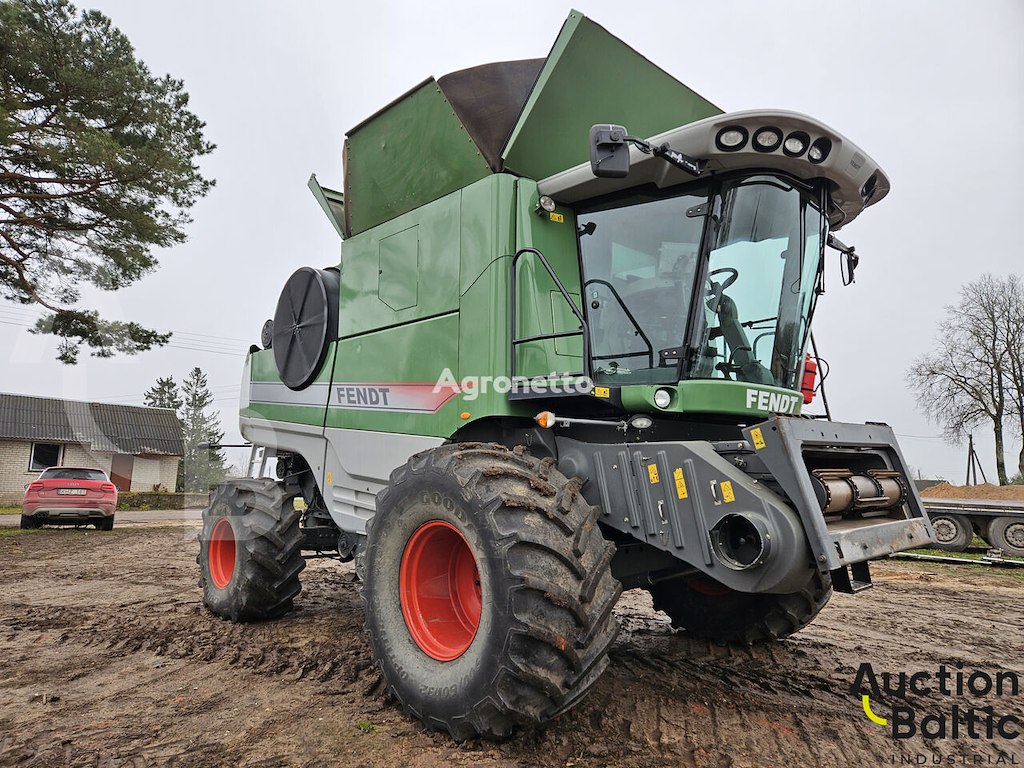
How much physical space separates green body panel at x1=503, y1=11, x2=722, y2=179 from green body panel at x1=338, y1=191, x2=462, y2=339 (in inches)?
22.8

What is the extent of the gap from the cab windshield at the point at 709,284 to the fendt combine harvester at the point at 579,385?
1 cm

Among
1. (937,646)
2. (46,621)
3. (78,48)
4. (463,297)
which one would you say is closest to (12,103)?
(78,48)

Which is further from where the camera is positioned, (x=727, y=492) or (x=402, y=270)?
(x=402, y=270)

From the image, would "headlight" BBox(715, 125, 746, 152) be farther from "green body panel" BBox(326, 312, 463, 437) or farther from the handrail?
"green body panel" BBox(326, 312, 463, 437)

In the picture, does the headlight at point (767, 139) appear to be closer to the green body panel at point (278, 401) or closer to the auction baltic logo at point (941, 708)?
the auction baltic logo at point (941, 708)

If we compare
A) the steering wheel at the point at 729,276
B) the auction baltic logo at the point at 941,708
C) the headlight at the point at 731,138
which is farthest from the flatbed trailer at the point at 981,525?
the headlight at the point at 731,138

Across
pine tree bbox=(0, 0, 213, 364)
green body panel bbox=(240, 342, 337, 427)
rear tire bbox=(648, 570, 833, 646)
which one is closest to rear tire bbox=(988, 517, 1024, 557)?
rear tire bbox=(648, 570, 833, 646)

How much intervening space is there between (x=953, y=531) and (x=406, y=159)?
13055 millimetres

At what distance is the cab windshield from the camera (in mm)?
3725

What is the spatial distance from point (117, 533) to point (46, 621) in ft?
35.7

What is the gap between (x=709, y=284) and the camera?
147 inches

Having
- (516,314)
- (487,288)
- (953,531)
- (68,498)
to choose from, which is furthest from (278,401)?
(953,531)

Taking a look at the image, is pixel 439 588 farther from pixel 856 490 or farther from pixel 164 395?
pixel 164 395

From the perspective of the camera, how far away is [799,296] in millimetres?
4043
